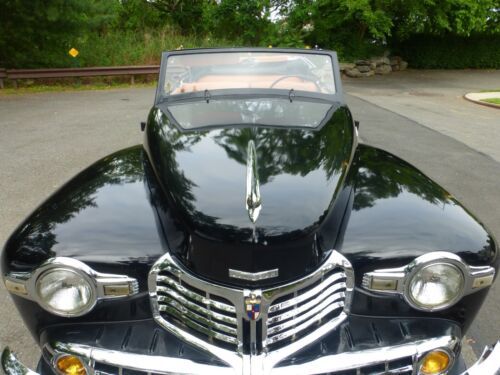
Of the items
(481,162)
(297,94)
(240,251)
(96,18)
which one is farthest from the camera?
(96,18)

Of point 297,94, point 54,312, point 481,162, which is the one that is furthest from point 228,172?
point 481,162

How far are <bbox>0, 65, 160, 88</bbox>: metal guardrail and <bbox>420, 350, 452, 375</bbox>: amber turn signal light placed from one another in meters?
12.8

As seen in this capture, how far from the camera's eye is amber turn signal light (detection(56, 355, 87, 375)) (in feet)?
5.90

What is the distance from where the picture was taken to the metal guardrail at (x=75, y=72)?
1393 cm

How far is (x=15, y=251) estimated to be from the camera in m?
1.86

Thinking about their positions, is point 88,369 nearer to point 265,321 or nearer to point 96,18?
point 265,321

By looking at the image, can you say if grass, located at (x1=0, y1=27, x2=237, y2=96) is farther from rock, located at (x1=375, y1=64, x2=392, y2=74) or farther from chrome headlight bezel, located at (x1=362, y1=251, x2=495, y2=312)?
chrome headlight bezel, located at (x1=362, y1=251, x2=495, y2=312)

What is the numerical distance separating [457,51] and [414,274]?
80.0ft

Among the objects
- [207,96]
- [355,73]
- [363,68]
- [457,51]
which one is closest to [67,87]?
[355,73]

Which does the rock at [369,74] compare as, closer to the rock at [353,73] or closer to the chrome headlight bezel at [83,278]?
the rock at [353,73]

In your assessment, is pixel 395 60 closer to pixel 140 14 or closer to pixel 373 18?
pixel 373 18

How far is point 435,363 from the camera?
6.01 ft

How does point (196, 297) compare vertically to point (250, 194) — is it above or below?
below

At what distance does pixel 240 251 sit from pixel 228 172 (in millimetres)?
508
